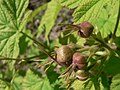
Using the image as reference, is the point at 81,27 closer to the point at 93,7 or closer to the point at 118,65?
the point at 93,7

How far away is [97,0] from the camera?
1510mm

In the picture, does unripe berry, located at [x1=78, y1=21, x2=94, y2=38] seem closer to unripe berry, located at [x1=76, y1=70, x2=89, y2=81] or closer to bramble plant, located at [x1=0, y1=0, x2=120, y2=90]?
bramble plant, located at [x1=0, y1=0, x2=120, y2=90]

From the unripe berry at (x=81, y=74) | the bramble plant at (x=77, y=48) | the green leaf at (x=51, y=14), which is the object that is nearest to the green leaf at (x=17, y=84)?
the bramble plant at (x=77, y=48)

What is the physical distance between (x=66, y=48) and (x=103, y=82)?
1.30 ft

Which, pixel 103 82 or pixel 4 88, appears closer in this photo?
pixel 103 82

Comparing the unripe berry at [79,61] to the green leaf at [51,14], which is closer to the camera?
the unripe berry at [79,61]

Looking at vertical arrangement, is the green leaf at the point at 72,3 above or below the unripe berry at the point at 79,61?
above

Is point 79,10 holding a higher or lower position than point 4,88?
higher

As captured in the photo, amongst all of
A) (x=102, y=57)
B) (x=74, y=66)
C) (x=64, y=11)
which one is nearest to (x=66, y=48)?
(x=74, y=66)

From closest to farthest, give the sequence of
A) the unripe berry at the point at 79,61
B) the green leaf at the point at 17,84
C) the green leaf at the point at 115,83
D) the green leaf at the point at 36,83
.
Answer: the unripe berry at the point at 79,61, the green leaf at the point at 115,83, the green leaf at the point at 36,83, the green leaf at the point at 17,84

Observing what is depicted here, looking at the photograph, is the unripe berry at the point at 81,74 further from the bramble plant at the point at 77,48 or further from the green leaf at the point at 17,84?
the green leaf at the point at 17,84

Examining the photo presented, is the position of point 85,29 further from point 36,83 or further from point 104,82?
point 36,83

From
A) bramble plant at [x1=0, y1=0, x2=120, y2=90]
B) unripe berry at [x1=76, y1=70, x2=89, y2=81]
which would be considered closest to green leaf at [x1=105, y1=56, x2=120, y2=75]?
bramble plant at [x1=0, y1=0, x2=120, y2=90]

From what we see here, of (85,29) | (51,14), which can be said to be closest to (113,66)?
(85,29)
